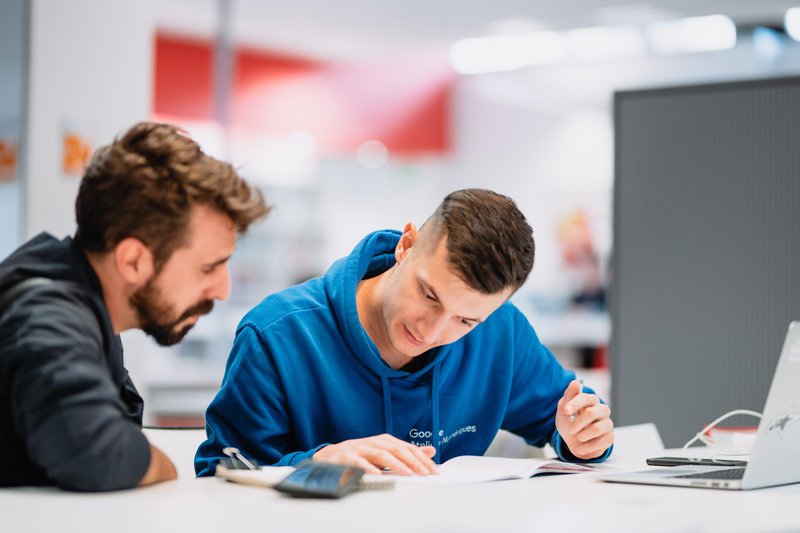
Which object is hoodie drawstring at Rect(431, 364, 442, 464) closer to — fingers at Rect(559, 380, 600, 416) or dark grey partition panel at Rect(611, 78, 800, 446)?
fingers at Rect(559, 380, 600, 416)

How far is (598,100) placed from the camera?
10102mm

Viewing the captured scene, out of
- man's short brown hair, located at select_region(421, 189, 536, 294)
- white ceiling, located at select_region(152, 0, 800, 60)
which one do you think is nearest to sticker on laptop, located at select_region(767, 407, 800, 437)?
man's short brown hair, located at select_region(421, 189, 536, 294)

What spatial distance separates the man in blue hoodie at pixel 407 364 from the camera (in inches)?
65.2

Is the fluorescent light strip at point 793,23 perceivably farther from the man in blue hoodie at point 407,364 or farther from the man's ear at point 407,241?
the man's ear at point 407,241

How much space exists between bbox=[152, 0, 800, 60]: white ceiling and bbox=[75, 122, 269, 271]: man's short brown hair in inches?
235

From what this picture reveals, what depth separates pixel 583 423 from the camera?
1779 millimetres

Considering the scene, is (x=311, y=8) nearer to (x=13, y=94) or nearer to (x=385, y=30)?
(x=385, y=30)

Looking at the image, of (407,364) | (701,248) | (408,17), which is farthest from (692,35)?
(407,364)

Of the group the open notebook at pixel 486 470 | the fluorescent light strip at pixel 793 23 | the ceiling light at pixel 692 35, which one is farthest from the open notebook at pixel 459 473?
the ceiling light at pixel 692 35

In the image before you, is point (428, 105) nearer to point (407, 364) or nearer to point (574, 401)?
point (407, 364)

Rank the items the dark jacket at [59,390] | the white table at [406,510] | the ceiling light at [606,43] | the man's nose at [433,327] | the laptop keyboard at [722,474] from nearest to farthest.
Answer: the white table at [406,510] < the dark jacket at [59,390] < the laptop keyboard at [722,474] < the man's nose at [433,327] < the ceiling light at [606,43]

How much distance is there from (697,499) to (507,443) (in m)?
1.62

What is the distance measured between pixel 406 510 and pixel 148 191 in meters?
0.53

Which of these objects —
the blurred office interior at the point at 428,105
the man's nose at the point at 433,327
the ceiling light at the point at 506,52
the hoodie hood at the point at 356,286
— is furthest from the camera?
the ceiling light at the point at 506,52
